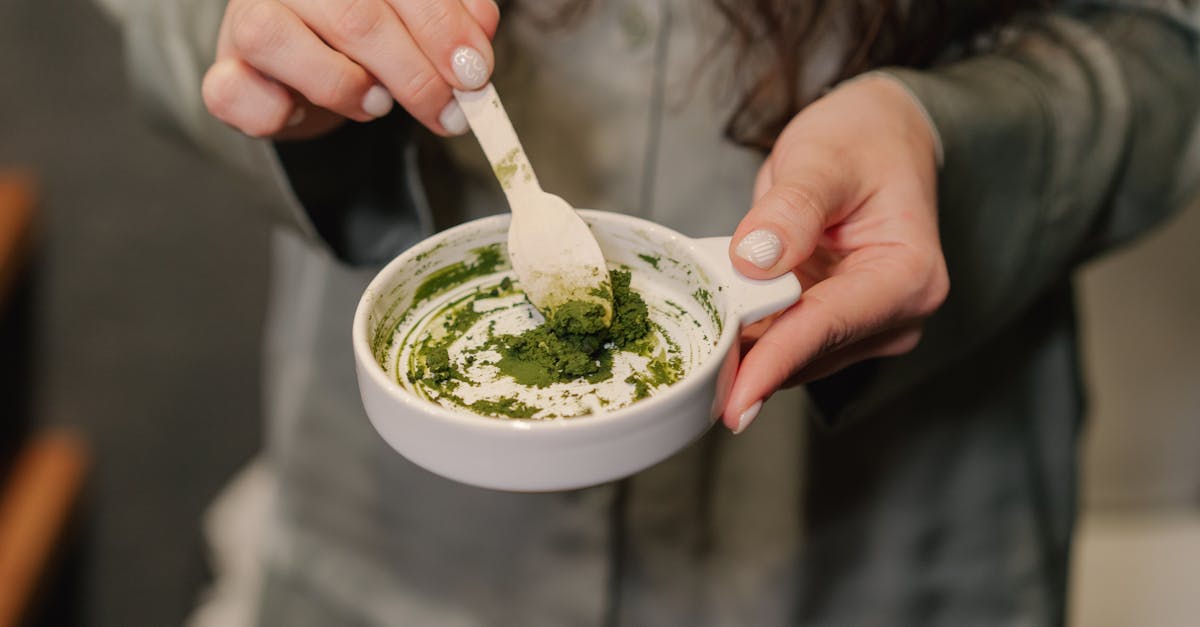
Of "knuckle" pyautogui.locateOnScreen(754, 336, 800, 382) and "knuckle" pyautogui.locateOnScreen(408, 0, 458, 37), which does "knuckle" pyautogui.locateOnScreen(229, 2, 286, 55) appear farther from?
"knuckle" pyautogui.locateOnScreen(754, 336, 800, 382)

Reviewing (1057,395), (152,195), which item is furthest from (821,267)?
(152,195)

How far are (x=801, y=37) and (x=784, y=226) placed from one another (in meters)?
0.27

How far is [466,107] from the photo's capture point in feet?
1.77

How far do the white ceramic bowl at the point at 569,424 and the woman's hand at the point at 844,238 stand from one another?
0.05 feet

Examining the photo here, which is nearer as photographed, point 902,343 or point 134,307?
point 902,343

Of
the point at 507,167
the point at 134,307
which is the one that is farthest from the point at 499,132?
the point at 134,307

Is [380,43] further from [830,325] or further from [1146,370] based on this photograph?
[1146,370]

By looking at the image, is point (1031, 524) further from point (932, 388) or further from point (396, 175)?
point (396, 175)

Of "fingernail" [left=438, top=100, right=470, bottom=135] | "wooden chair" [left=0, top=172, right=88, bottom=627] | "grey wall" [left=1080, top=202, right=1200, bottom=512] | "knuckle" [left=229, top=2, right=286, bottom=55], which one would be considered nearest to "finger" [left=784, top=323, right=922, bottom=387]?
"fingernail" [left=438, top=100, right=470, bottom=135]

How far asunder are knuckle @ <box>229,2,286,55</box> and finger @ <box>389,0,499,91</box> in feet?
0.20

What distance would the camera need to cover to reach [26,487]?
1418 millimetres

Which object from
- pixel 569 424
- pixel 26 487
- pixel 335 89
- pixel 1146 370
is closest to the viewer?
pixel 569 424

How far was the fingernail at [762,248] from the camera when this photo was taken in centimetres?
48

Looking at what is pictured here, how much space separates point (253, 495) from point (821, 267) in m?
0.90
